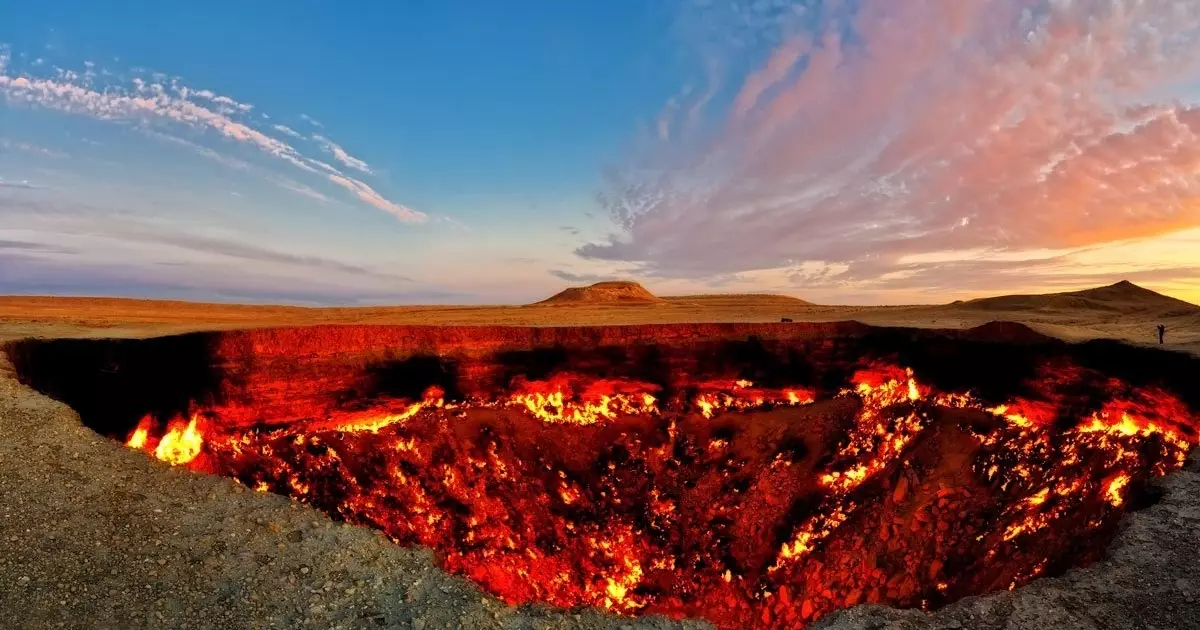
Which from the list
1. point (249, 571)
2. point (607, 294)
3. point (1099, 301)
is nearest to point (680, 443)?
point (249, 571)

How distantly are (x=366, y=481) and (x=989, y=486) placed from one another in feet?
43.0

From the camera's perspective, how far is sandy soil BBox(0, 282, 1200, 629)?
4.98 meters

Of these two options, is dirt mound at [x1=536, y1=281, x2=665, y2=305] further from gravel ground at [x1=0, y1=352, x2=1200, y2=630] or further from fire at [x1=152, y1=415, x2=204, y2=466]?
gravel ground at [x1=0, y1=352, x2=1200, y2=630]

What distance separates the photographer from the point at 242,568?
550 centimetres

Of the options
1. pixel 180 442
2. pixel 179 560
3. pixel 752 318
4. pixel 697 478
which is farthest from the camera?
pixel 752 318

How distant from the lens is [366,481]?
41.4 ft

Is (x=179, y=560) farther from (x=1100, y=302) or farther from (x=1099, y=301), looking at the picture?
(x=1099, y=301)

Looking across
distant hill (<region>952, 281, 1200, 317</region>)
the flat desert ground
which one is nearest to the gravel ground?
the flat desert ground

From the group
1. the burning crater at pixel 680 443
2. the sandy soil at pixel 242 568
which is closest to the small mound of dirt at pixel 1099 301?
the burning crater at pixel 680 443

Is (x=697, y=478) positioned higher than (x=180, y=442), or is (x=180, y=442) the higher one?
(x=180, y=442)

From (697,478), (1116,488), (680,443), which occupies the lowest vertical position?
(697,478)

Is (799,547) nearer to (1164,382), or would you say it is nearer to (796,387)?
(796,387)

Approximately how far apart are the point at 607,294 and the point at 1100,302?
88.0 ft

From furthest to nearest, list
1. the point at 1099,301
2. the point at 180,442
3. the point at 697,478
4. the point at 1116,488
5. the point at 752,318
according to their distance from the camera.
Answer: the point at 1099,301 < the point at 752,318 < the point at 697,478 < the point at 180,442 < the point at 1116,488
